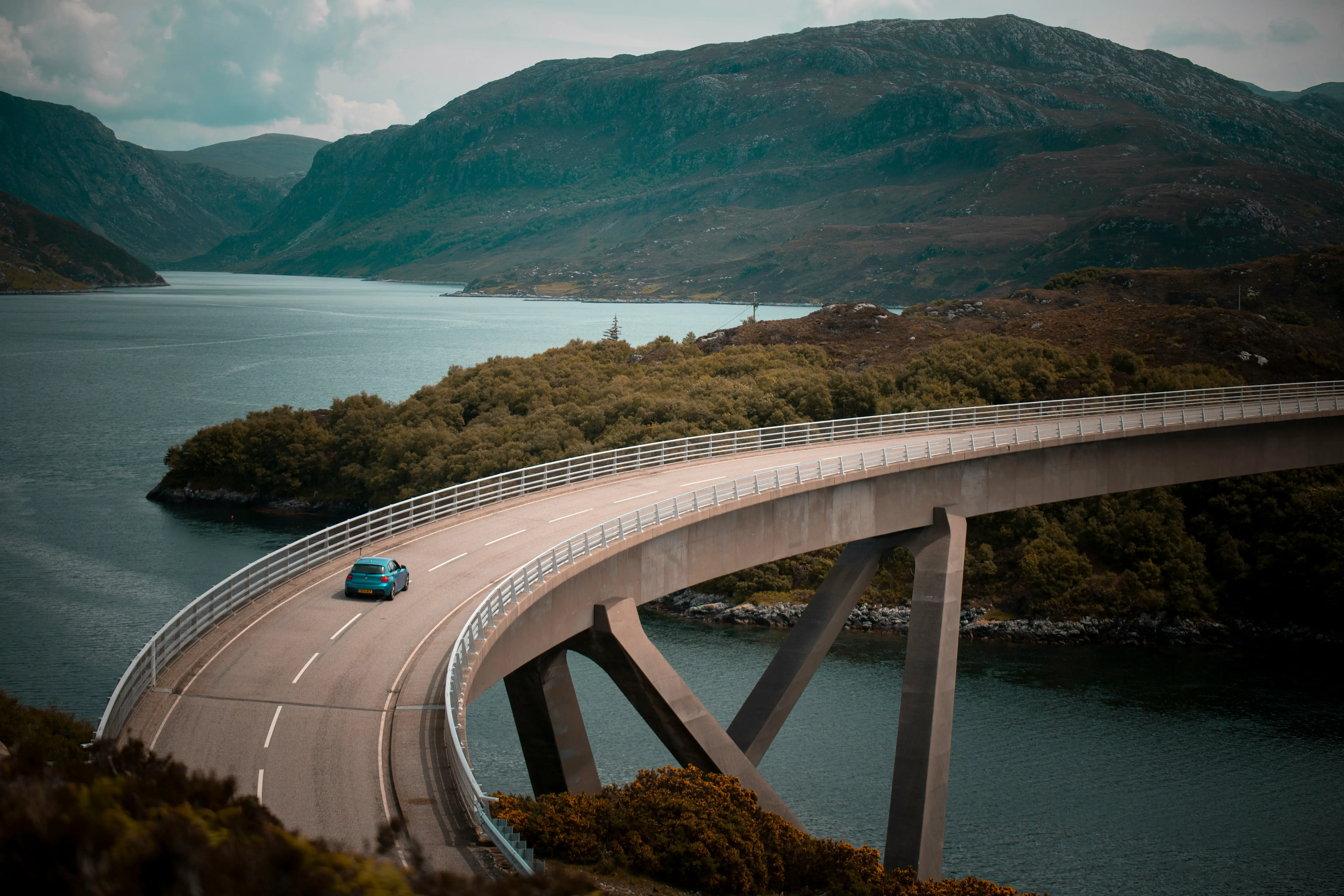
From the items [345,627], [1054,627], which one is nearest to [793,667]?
[345,627]

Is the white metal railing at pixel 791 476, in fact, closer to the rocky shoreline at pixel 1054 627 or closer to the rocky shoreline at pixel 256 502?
the rocky shoreline at pixel 1054 627

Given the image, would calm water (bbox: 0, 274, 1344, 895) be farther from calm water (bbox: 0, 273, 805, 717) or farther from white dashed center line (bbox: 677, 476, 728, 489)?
white dashed center line (bbox: 677, 476, 728, 489)

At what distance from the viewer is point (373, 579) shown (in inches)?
1037

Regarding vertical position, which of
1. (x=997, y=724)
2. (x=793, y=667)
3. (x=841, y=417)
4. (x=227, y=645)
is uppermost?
(x=841, y=417)

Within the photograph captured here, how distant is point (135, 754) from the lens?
37.8ft

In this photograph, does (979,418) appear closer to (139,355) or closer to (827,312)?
(827,312)

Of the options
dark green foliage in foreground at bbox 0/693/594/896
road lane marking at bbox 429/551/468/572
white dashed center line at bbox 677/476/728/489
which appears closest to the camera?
dark green foliage in foreground at bbox 0/693/594/896

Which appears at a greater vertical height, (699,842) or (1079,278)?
(1079,278)

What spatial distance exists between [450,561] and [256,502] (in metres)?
75.6

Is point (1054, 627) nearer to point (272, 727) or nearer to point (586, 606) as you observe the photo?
point (586, 606)

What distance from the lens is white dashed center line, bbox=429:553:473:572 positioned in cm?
2958

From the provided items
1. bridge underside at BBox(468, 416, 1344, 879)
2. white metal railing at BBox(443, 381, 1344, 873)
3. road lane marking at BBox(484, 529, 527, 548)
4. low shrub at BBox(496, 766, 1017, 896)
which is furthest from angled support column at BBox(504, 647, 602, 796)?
road lane marking at BBox(484, 529, 527, 548)

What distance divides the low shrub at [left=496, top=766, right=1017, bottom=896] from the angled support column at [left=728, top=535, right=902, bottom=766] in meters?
10.5

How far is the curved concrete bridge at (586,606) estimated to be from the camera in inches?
731
